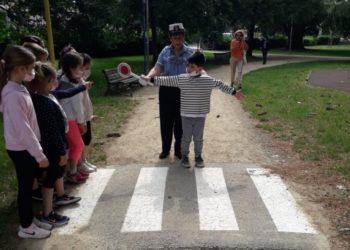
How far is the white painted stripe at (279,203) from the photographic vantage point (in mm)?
4559

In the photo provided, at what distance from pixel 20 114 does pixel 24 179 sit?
2.21 feet

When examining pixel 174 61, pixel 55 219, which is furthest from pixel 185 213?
pixel 174 61

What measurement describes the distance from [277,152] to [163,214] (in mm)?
3045

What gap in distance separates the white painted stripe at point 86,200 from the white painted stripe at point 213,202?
3.76 ft

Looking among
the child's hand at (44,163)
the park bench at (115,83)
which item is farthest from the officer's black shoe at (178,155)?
the park bench at (115,83)

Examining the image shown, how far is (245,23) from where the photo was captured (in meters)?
28.3

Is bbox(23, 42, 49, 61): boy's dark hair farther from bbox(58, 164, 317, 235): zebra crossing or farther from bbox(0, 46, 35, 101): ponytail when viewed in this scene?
bbox(58, 164, 317, 235): zebra crossing

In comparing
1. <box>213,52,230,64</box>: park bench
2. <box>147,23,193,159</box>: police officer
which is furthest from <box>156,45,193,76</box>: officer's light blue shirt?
<box>213,52,230,64</box>: park bench

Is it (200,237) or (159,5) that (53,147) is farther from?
(159,5)

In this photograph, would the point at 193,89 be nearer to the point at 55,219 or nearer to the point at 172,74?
the point at 172,74

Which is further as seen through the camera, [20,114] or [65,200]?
[65,200]

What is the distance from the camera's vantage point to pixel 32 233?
4.31 m

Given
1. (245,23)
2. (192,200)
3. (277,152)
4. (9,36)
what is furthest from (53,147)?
(245,23)

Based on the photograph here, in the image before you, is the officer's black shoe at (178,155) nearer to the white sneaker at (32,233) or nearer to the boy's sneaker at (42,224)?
the boy's sneaker at (42,224)
